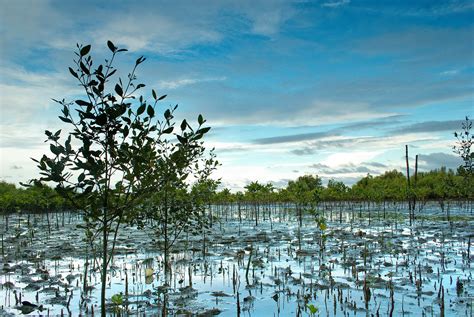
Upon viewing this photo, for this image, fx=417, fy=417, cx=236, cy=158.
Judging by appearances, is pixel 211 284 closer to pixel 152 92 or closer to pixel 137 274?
pixel 137 274

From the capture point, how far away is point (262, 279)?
27.5ft

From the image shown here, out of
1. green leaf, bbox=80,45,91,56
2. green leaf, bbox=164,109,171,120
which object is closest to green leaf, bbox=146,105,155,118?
green leaf, bbox=164,109,171,120

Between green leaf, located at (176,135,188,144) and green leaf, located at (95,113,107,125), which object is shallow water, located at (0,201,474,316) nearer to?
green leaf, located at (176,135,188,144)

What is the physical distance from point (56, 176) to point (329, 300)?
4653 mm

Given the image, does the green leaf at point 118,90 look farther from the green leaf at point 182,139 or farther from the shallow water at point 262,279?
the shallow water at point 262,279

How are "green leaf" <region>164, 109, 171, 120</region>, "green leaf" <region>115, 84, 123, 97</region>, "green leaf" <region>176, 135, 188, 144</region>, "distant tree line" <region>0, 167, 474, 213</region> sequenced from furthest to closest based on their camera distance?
"distant tree line" <region>0, 167, 474, 213</region> < "green leaf" <region>164, 109, 171, 120</region> < "green leaf" <region>176, 135, 188, 144</region> < "green leaf" <region>115, 84, 123, 97</region>

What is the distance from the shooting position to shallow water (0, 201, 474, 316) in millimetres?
6488

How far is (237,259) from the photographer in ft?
34.8

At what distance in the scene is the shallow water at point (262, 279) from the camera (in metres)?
6.49

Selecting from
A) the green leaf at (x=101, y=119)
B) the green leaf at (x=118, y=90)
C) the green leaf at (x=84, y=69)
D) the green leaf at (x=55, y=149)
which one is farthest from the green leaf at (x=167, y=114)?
the green leaf at (x=55, y=149)

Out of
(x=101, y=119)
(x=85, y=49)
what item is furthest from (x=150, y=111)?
(x=85, y=49)

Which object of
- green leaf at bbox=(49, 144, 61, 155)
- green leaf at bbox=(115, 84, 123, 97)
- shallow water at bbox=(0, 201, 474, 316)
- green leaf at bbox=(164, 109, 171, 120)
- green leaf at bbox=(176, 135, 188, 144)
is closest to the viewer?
green leaf at bbox=(49, 144, 61, 155)

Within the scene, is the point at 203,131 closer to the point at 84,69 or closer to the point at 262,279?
the point at 84,69

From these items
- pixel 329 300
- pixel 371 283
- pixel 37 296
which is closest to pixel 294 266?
pixel 371 283
